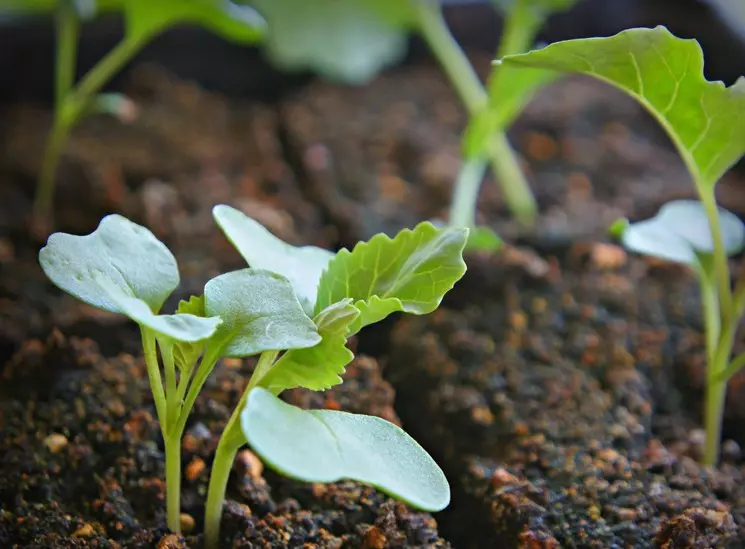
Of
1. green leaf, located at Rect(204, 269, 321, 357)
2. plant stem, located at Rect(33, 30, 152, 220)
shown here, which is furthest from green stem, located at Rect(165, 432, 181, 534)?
plant stem, located at Rect(33, 30, 152, 220)

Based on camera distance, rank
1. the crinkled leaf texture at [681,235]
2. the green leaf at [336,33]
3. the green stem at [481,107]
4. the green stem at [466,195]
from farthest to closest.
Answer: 1. the green leaf at [336,33]
2. the green stem at [481,107]
3. the green stem at [466,195]
4. the crinkled leaf texture at [681,235]

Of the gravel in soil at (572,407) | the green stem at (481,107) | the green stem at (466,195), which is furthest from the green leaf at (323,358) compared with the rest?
the green stem at (481,107)

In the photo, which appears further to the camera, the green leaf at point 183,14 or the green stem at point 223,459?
the green leaf at point 183,14

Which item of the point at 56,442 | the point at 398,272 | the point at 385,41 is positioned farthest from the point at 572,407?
the point at 385,41

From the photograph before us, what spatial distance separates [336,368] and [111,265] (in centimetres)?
20

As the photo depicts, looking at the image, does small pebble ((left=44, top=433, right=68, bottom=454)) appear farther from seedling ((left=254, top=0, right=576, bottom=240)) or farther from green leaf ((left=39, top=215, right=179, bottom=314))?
seedling ((left=254, top=0, right=576, bottom=240))

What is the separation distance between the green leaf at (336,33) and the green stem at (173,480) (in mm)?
1013

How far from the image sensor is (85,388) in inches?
34.8

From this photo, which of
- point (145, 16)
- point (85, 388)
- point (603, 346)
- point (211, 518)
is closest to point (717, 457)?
point (603, 346)

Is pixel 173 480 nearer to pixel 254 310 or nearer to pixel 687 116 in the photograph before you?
pixel 254 310

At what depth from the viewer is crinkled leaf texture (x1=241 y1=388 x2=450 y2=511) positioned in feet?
1.69

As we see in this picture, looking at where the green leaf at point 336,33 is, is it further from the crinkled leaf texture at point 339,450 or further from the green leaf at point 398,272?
the crinkled leaf texture at point 339,450

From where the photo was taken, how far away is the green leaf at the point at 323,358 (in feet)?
2.02

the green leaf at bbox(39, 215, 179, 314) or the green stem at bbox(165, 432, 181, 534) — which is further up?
the green leaf at bbox(39, 215, 179, 314)
